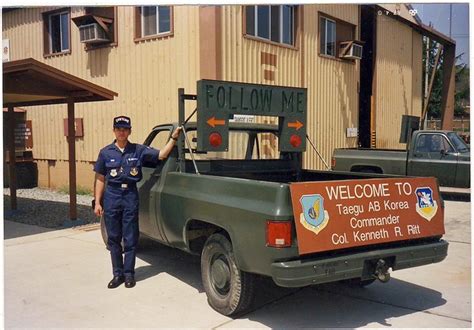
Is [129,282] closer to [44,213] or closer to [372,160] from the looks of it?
[44,213]

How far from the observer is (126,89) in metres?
11.8

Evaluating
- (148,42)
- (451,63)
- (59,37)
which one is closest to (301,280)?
(148,42)

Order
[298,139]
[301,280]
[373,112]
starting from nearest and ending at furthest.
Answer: [301,280], [298,139], [373,112]

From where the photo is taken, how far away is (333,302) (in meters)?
4.57

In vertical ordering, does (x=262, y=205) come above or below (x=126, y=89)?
below

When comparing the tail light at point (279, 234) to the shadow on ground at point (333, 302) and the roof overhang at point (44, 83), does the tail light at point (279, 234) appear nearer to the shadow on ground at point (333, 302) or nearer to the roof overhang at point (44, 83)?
the shadow on ground at point (333, 302)

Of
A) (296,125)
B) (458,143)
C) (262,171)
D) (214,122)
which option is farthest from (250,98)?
(458,143)

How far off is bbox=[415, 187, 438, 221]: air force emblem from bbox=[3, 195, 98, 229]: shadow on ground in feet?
20.9

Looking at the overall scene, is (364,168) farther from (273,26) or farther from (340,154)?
(273,26)

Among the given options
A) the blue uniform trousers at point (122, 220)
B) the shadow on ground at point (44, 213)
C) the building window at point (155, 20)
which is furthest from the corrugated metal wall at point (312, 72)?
the blue uniform trousers at point (122, 220)

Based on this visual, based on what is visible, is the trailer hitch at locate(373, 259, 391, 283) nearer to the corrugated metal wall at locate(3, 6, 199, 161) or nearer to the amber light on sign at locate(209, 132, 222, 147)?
the amber light on sign at locate(209, 132, 222, 147)

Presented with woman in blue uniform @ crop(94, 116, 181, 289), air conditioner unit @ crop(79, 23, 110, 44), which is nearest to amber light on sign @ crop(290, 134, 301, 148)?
woman in blue uniform @ crop(94, 116, 181, 289)

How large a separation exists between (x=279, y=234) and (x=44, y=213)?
24.9ft

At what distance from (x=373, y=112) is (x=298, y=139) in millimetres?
11475
